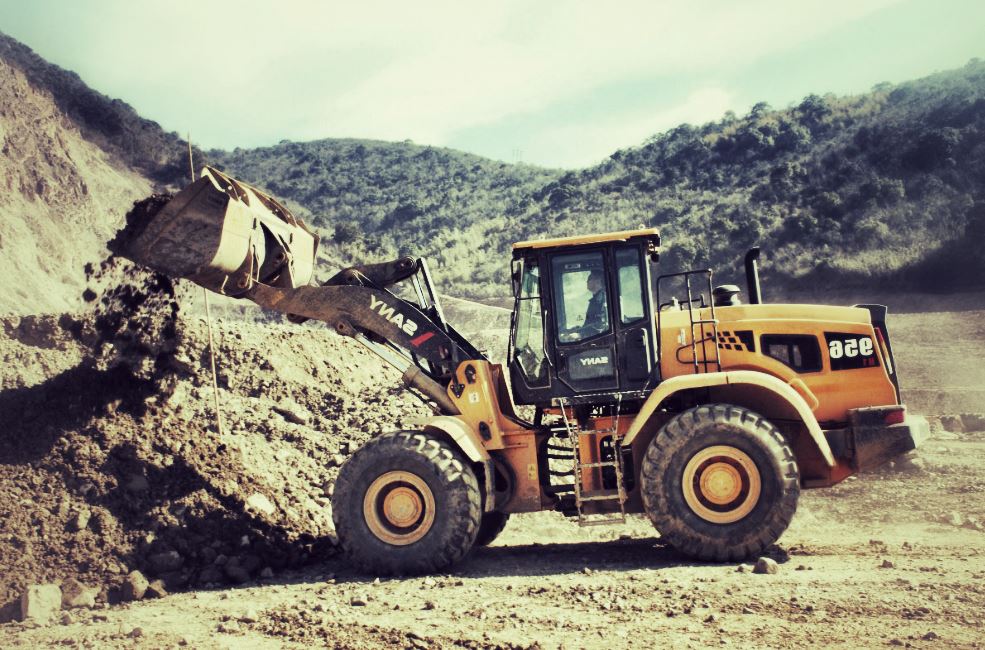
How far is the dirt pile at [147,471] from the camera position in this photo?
7594 mm

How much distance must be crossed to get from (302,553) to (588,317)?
356 centimetres

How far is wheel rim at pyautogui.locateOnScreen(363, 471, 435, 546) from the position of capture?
739 centimetres

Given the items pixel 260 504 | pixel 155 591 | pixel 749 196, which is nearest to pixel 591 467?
pixel 260 504

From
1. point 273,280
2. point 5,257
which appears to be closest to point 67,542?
point 273,280

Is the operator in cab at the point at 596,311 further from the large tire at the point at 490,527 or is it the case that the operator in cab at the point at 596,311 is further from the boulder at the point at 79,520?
the boulder at the point at 79,520

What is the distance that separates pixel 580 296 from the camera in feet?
25.3

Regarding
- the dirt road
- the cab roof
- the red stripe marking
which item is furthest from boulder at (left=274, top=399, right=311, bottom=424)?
the cab roof

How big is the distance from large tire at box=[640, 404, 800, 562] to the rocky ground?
0.94 ft

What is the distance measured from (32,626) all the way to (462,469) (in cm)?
345

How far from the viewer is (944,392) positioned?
18.0 m

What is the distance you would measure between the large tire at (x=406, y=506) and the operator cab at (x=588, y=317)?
40.9 inches

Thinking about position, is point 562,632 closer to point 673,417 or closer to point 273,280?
point 673,417

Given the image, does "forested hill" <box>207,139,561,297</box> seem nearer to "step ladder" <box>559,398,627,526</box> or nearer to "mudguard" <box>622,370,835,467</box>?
"step ladder" <box>559,398,627,526</box>

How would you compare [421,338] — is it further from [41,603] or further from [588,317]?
[41,603]
